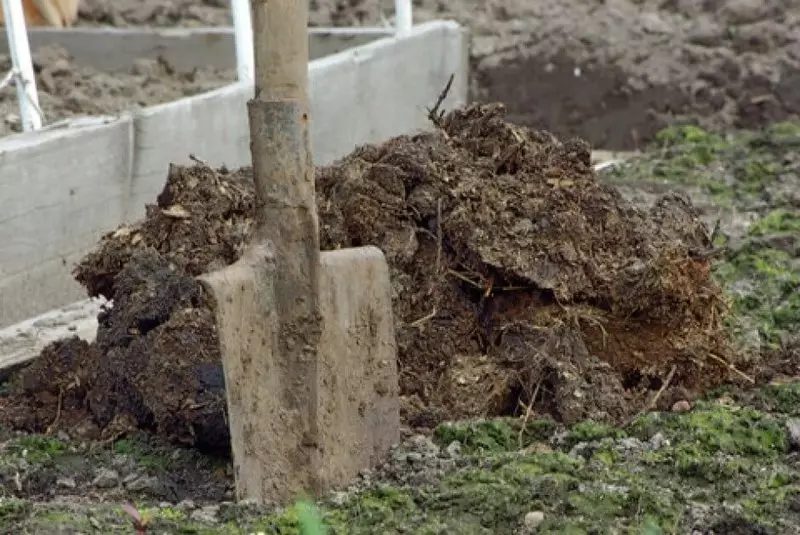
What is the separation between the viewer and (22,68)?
543 centimetres

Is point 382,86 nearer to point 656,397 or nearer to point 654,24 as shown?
point 654,24

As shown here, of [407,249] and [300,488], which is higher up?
[407,249]

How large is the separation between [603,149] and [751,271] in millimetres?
2951

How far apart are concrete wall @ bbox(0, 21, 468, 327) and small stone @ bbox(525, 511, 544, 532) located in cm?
245

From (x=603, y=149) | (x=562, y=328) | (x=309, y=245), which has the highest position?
(x=309, y=245)

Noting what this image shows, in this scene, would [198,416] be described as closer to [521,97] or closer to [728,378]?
[728,378]

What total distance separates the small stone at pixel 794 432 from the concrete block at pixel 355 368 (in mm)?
932

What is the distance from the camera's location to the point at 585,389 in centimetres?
386

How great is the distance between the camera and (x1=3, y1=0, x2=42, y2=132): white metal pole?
535 centimetres

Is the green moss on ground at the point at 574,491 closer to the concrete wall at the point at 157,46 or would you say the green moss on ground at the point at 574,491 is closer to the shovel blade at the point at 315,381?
the shovel blade at the point at 315,381

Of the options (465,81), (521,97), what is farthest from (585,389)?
(521,97)

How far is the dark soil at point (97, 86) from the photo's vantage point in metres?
6.52

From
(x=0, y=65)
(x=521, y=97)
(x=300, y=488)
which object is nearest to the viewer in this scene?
(x=300, y=488)

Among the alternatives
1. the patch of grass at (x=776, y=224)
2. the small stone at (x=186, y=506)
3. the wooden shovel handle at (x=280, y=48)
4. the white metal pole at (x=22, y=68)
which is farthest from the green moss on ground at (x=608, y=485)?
the white metal pole at (x=22, y=68)
